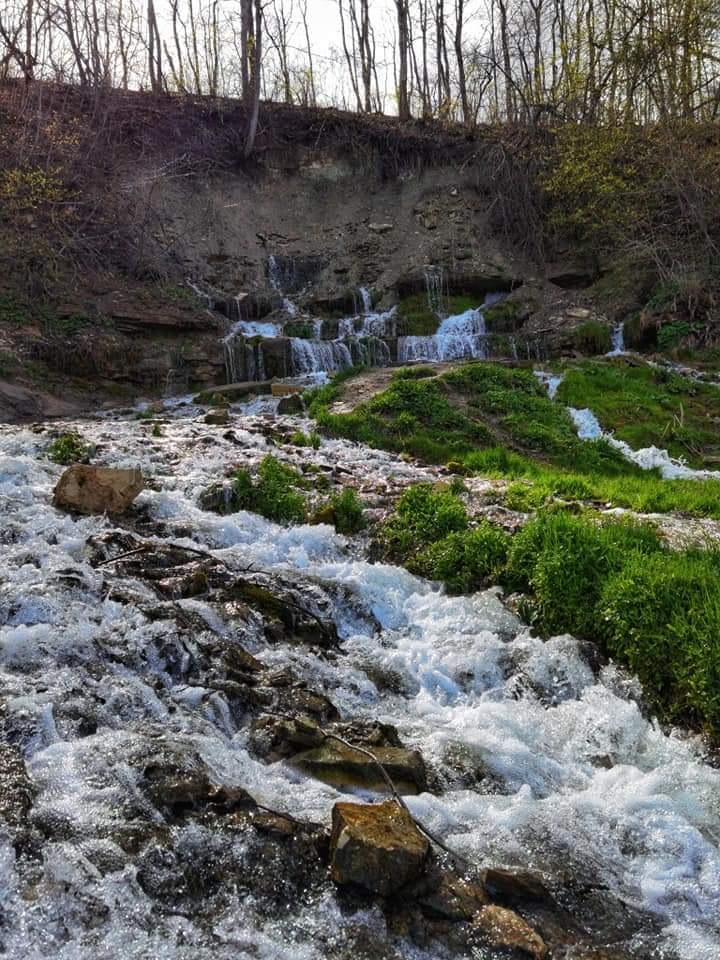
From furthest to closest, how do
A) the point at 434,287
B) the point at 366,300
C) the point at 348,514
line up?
the point at 434,287 < the point at 366,300 < the point at 348,514

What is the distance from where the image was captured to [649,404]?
13.4m

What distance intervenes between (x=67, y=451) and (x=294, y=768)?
661 centimetres

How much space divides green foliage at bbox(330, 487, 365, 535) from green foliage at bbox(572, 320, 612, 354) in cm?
1190

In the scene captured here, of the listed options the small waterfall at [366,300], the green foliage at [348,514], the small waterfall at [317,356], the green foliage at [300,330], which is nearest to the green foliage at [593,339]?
the small waterfall at [317,356]

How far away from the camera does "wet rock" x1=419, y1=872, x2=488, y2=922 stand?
2.97 metres

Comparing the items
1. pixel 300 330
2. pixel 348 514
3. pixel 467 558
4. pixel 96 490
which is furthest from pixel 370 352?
pixel 467 558

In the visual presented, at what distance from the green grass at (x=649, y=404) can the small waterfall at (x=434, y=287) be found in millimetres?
6758

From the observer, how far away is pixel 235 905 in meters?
2.97

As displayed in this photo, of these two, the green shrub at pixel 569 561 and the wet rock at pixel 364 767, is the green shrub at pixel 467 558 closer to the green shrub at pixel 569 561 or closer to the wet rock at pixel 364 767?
the green shrub at pixel 569 561

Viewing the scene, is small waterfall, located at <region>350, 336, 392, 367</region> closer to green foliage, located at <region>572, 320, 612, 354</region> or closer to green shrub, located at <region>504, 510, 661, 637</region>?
green foliage, located at <region>572, 320, 612, 354</region>

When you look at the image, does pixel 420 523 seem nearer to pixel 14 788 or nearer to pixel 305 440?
pixel 305 440

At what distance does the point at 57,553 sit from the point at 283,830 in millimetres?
3719

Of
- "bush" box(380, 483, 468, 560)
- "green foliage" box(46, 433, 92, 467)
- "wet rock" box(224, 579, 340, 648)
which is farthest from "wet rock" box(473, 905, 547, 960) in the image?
"green foliage" box(46, 433, 92, 467)

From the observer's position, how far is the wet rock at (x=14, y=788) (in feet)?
10.6
